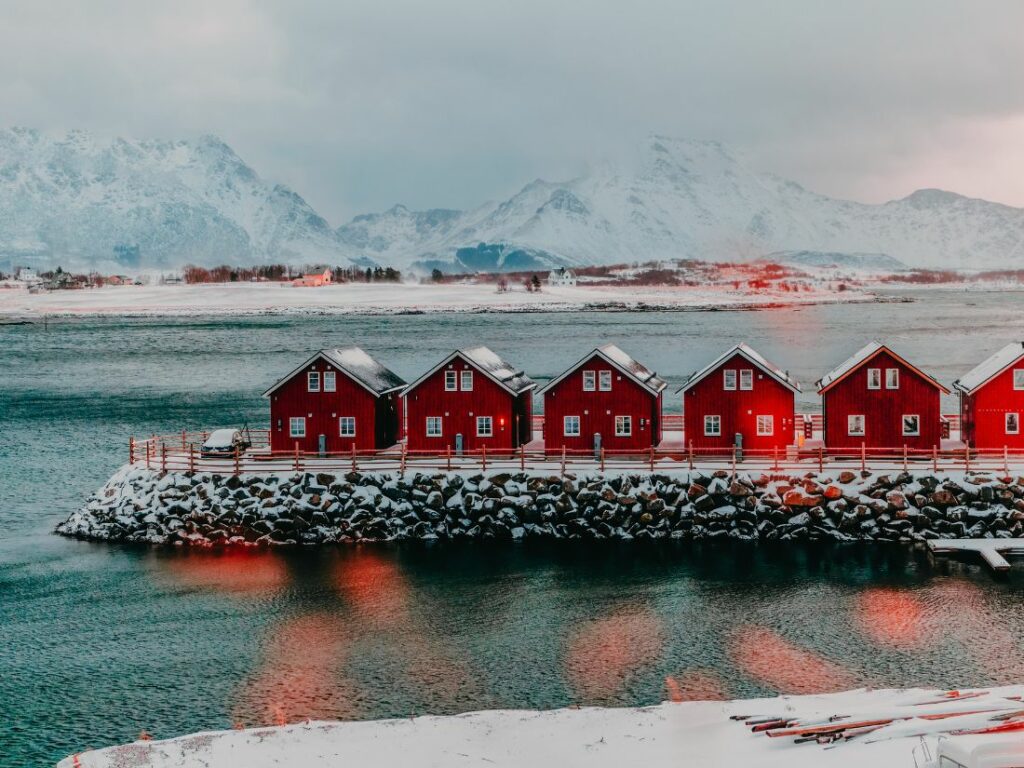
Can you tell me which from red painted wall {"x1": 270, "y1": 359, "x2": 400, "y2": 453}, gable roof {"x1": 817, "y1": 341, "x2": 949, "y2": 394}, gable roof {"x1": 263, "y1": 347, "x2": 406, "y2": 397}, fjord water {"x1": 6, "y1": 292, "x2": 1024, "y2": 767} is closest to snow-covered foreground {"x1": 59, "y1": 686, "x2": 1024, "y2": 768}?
fjord water {"x1": 6, "y1": 292, "x2": 1024, "y2": 767}

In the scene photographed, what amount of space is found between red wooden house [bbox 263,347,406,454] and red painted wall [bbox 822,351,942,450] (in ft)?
63.3

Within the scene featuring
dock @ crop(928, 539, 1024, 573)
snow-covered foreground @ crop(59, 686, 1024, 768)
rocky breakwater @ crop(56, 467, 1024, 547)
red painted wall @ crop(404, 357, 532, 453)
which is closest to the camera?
snow-covered foreground @ crop(59, 686, 1024, 768)

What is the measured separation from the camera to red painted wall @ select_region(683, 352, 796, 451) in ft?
165

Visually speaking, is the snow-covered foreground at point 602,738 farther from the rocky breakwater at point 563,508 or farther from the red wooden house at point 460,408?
the red wooden house at point 460,408

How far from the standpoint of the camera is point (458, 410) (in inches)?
2041

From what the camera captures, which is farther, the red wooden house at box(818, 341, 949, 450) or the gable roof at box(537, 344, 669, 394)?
the gable roof at box(537, 344, 669, 394)

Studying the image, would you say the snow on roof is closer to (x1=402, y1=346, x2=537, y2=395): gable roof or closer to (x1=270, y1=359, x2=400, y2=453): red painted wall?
(x1=402, y1=346, x2=537, y2=395): gable roof

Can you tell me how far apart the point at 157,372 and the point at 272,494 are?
95.0 meters

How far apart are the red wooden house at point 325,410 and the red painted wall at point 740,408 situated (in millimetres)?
13667

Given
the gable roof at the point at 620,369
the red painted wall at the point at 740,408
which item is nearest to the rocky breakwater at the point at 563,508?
the red painted wall at the point at 740,408

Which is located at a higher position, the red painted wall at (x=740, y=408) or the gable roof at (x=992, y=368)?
the gable roof at (x=992, y=368)

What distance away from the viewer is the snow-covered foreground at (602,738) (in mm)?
22391

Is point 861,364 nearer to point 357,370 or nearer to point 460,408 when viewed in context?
point 460,408

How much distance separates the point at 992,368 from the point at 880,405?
4.90 metres
